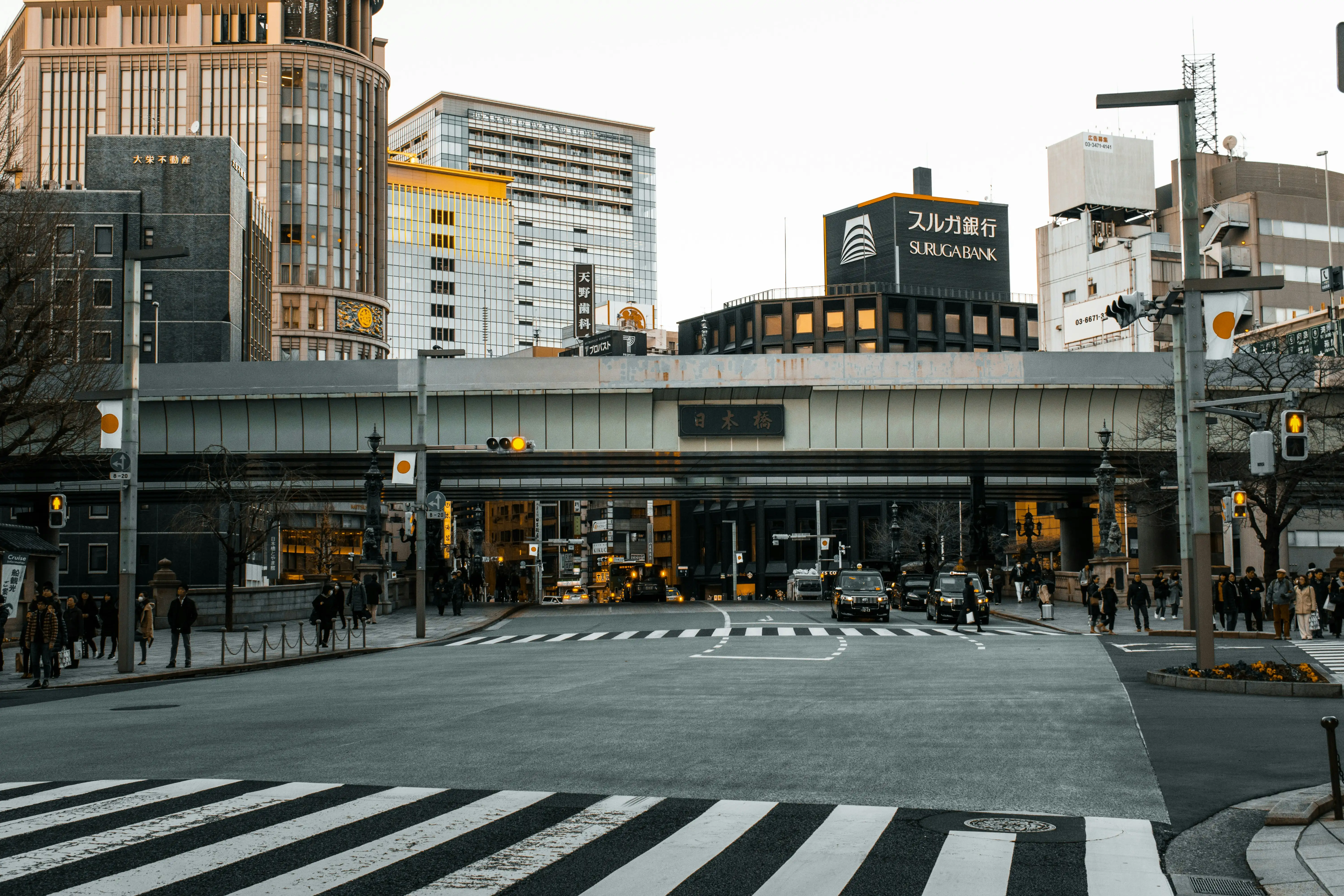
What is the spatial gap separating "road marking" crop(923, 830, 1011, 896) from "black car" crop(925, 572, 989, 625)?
3159 cm

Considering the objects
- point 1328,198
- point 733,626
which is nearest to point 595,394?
point 733,626

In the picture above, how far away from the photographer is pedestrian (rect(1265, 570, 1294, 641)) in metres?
30.5

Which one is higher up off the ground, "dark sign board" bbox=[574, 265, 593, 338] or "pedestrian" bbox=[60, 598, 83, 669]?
"dark sign board" bbox=[574, 265, 593, 338]

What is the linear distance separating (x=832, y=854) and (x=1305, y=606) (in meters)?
25.7

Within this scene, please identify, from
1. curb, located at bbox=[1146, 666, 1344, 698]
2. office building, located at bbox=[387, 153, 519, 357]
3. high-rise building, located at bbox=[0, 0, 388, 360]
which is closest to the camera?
curb, located at bbox=[1146, 666, 1344, 698]

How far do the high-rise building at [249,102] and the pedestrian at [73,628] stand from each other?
9046 cm

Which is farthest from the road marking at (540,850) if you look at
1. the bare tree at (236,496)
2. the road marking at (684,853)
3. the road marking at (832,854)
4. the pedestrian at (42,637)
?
the bare tree at (236,496)

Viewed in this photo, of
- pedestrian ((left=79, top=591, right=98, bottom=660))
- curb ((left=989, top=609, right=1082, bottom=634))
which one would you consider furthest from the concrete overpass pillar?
pedestrian ((left=79, top=591, right=98, bottom=660))

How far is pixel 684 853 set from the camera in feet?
27.2

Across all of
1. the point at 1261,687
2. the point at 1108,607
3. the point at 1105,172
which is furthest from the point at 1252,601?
the point at 1105,172

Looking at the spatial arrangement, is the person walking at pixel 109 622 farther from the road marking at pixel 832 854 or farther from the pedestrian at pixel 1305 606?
the pedestrian at pixel 1305 606

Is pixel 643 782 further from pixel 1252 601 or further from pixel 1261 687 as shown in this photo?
pixel 1252 601

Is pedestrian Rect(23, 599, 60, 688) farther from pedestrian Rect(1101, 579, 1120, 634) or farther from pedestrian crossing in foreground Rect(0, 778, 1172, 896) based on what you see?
pedestrian Rect(1101, 579, 1120, 634)

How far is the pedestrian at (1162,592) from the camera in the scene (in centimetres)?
4231
